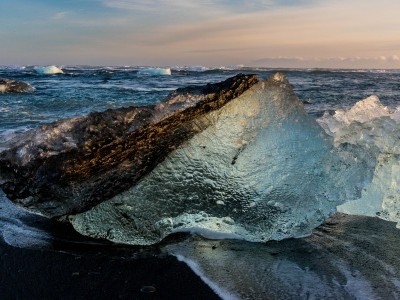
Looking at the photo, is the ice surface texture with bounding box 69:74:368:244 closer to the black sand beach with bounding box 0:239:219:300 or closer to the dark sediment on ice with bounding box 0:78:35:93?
the black sand beach with bounding box 0:239:219:300

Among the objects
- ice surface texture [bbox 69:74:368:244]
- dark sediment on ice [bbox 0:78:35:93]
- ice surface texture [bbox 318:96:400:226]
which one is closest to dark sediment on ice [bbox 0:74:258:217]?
ice surface texture [bbox 69:74:368:244]

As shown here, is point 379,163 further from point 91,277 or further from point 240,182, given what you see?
point 91,277

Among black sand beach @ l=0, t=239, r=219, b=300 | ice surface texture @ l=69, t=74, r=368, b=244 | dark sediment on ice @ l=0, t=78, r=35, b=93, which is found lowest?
dark sediment on ice @ l=0, t=78, r=35, b=93

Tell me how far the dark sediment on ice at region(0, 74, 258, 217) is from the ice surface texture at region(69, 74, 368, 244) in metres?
0.08

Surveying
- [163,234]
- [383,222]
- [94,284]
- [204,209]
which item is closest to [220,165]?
[204,209]

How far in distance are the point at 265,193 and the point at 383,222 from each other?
1.05 m

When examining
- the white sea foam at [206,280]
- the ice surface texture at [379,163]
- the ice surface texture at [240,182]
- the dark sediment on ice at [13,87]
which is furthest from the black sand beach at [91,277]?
the dark sediment on ice at [13,87]

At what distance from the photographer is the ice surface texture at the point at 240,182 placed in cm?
314

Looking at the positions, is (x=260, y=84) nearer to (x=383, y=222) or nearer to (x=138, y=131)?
(x=138, y=131)

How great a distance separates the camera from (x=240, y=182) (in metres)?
3.23

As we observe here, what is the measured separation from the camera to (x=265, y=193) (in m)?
3.26

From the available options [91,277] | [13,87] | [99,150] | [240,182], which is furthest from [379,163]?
[13,87]

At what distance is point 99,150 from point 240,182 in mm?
1020

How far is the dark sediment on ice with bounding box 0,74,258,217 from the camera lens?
122 inches
